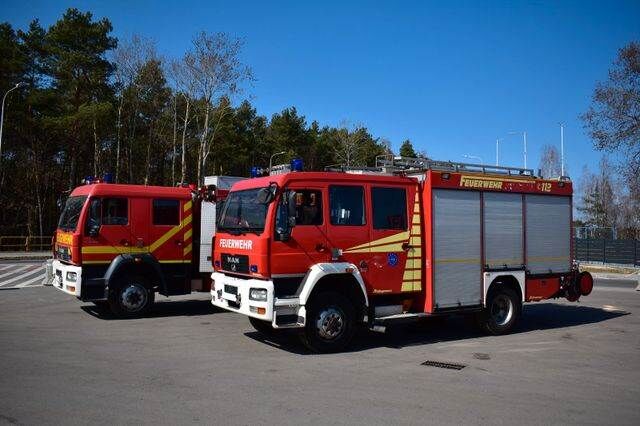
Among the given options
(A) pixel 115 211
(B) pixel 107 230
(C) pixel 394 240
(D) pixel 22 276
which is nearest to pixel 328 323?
(C) pixel 394 240

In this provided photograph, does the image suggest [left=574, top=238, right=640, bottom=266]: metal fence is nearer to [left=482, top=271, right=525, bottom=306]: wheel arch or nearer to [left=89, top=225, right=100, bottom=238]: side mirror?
[left=482, top=271, right=525, bottom=306]: wheel arch

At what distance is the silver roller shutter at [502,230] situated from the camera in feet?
34.1

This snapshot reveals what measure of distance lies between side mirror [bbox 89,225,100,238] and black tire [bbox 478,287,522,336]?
7.98 meters

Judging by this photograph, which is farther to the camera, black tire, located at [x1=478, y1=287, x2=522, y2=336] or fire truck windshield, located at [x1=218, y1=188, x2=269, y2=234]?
black tire, located at [x1=478, y1=287, x2=522, y2=336]

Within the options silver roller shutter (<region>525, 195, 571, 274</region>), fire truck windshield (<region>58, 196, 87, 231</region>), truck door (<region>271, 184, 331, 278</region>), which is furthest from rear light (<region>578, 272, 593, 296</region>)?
fire truck windshield (<region>58, 196, 87, 231</region>)

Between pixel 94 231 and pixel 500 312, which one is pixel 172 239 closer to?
pixel 94 231

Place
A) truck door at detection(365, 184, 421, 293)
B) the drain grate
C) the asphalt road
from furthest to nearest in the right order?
truck door at detection(365, 184, 421, 293) → the drain grate → the asphalt road

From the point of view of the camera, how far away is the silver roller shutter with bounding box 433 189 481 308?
9.70 meters

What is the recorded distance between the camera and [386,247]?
9281mm

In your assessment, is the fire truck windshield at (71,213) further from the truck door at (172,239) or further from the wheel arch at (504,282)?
the wheel arch at (504,282)

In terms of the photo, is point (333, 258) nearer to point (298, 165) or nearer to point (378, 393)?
point (298, 165)

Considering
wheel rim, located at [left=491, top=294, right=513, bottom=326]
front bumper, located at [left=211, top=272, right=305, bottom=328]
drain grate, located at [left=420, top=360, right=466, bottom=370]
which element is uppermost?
front bumper, located at [left=211, top=272, right=305, bottom=328]

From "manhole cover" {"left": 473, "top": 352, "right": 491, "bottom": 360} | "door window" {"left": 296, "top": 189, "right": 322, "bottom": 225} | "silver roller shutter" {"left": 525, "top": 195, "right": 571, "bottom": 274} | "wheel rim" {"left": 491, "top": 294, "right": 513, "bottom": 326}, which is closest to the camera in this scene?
"door window" {"left": 296, "top": 189, "right": 322, "bottom": 225}

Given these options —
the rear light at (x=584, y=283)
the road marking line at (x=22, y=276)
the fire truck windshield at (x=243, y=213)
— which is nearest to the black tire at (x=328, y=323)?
the fire truck windshield at (x=243, y=213)
